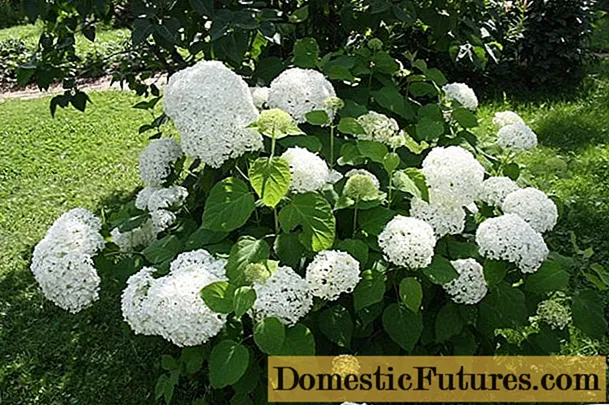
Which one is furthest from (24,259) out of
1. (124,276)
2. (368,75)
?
(368,75)

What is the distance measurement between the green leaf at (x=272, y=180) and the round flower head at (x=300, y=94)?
34 cm

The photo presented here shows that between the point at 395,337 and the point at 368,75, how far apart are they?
0.98 m

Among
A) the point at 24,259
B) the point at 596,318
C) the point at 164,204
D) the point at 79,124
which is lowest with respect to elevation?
the point at 79,124

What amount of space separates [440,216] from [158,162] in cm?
90

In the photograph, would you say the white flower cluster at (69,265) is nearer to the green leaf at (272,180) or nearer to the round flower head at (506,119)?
the green leaf at (272,180)

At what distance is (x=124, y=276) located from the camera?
84.7 inches

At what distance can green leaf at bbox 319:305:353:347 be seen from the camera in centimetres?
190

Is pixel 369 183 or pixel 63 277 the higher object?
pixel 369 183

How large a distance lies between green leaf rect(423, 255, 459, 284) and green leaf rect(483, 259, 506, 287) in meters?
0.08

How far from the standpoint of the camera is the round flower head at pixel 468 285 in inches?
76.2

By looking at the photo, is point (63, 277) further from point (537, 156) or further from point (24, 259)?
point (537, 156)

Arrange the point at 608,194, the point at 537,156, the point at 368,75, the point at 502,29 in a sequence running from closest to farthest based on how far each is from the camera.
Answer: the point at 368,75, the point at 608,194, the point at 537,156, the point at 502,29

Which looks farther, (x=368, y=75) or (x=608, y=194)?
(x=608, y=194)

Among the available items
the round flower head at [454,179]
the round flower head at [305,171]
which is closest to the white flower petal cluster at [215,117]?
the round flower head at [305,171]
